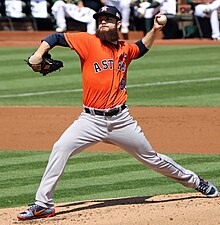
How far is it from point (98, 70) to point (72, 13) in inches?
623

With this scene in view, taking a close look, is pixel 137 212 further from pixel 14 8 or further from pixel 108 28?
pixel 14 8

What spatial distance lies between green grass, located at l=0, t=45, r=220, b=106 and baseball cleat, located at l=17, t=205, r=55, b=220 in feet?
23.1

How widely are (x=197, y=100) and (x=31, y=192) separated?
6364mm

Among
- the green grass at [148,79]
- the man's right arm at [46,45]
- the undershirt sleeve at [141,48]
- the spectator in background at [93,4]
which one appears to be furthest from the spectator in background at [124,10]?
the man's right arm at [46,45]

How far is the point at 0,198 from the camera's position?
810 cm

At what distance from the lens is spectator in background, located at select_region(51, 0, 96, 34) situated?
73.6ft

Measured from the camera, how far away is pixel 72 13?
890 inches

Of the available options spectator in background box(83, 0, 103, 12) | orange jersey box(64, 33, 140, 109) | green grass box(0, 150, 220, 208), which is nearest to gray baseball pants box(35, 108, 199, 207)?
orange jersey box(64, 33, 140, 109)

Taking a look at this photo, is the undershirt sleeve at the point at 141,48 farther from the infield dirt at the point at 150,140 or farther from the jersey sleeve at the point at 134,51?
the infield dirt at the point at 150,140

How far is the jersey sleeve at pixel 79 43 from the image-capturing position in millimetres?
6928

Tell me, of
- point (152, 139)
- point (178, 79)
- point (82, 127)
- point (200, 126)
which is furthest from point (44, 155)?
point (178, 79)

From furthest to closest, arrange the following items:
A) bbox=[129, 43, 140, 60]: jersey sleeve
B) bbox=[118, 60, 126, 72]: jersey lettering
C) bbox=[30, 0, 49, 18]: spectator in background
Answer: bbox=[30, 0, 49, 18]: spectator in background
bbox=[129, 43, 140, 60]: jersey sleeve
bbox=[118, 60, 126, 72]: jersey lettering

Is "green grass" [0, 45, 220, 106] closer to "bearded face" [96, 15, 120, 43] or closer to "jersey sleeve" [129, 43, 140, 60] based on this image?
"jersey sleeve" [129, 43, 140, 60]

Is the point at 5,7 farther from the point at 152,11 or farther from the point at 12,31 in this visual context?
the point at 152,11
